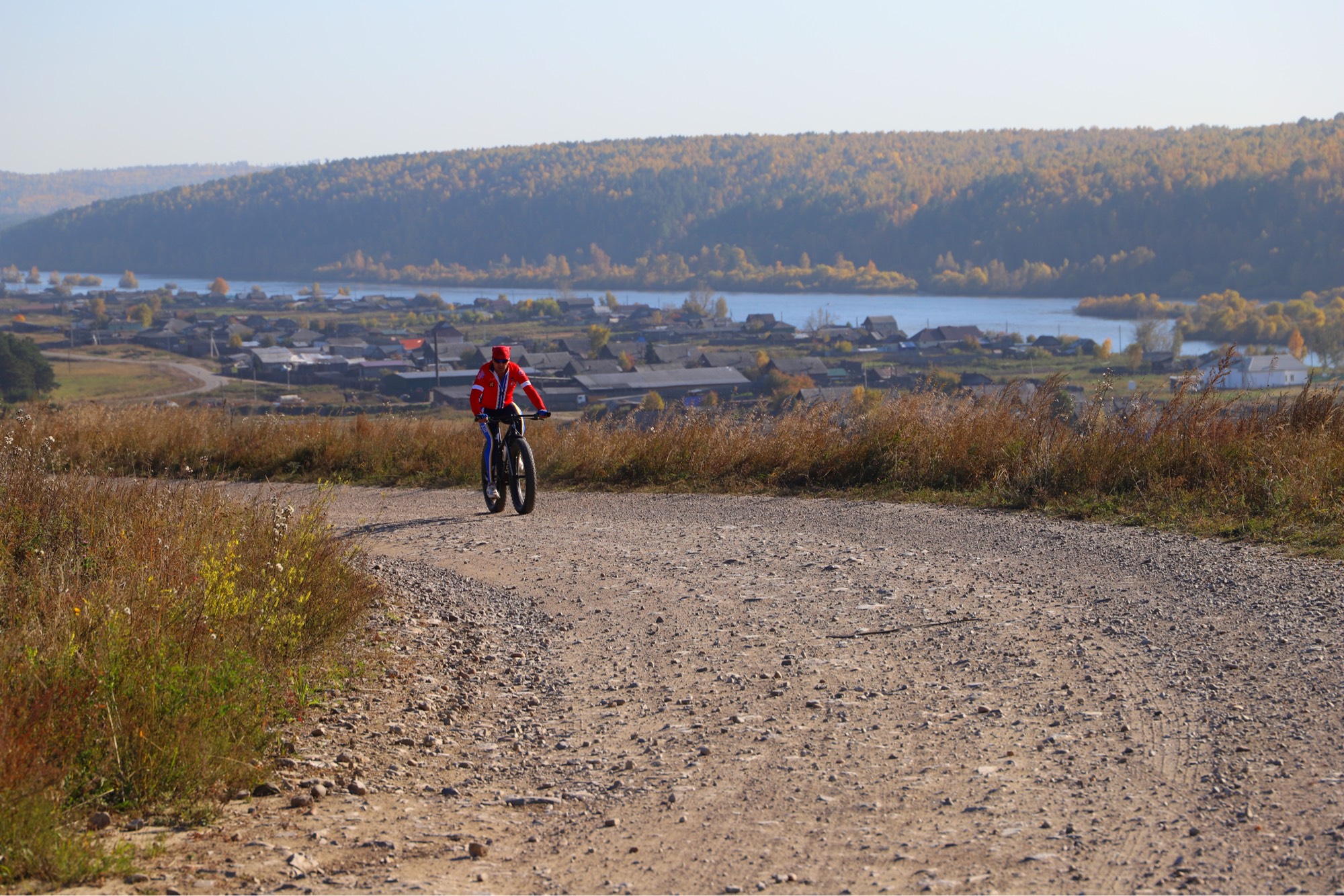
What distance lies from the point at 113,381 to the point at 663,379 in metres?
21.2

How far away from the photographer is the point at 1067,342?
155 feet

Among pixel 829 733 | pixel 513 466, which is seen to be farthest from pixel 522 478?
pixel 829 733

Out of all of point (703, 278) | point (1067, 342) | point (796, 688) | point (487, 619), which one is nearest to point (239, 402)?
point (487, 619)

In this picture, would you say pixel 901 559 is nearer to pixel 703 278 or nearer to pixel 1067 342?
pixel 1067 342

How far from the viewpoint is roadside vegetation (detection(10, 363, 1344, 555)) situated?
9297mm

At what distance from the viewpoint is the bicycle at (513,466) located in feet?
35.2

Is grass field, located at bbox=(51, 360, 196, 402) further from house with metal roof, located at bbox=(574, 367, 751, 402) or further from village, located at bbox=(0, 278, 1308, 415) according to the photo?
house with metal roof, located at bbox=(574, 367, 751, 402)

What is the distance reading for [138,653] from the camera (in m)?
4.50

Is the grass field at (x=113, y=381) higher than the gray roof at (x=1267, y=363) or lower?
lower

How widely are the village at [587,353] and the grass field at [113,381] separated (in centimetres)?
237

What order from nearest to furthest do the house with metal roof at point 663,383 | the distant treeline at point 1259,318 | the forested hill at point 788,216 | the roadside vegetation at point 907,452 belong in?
1. the roadside vegetation at point 907,452
2. the house with metal roof at point 663,383
3. the distant treeline at point 1259,318
4. the forested hill at point 788,216

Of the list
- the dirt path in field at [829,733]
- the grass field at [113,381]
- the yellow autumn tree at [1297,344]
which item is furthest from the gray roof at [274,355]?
the dirt path in field at [829,733]

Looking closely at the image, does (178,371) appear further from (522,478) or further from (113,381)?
(522,478)

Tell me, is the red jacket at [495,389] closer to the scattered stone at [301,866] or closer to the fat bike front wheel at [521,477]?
the fat bike front wheel at [521,477]
